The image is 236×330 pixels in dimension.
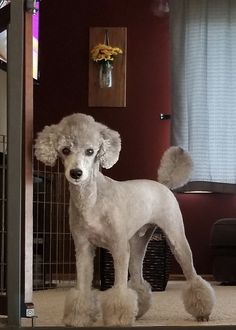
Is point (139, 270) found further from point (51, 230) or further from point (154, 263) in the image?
point (51, 230)

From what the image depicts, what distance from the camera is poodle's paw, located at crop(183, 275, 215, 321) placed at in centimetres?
221

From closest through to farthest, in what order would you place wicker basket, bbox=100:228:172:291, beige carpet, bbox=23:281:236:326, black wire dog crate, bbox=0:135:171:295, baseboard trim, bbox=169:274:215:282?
beige carpet, bbox=23:281:236:326
wicker basket, bbox=100:228:172:291
black wire dog crate, bbox=0:135:171:295
baseboard trim, bbox=169:274:215:282

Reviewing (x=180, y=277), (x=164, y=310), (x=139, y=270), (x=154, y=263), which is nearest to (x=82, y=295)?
(x=139, y=270)

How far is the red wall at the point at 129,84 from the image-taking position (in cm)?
493

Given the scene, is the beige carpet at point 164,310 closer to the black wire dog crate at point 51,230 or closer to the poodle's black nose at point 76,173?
the black wire dog crate at point 51,230

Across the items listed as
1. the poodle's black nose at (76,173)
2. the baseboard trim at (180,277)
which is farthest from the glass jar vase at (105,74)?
the poodle's black nose at (76,173)

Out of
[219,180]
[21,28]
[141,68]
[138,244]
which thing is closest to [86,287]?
[138,244]

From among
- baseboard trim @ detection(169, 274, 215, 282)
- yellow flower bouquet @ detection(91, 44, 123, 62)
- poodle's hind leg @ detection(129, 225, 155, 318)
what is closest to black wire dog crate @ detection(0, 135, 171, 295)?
baseboard trim @ detection(169, 274, 215, 282)

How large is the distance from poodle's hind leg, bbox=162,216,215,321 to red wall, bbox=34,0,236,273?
264 centimetres

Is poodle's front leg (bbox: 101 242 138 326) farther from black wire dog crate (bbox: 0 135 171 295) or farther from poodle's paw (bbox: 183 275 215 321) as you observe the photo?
black wire dog crate (bbox: 0 135 171 295)

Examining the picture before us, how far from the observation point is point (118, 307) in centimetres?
192

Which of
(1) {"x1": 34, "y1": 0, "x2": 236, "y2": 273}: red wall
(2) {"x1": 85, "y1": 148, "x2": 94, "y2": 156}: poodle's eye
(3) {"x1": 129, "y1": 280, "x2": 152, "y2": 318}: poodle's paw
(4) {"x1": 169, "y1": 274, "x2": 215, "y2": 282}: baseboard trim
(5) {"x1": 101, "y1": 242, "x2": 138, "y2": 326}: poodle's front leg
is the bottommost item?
(4) {"x1": 169, "y1": 274, "x2": 215, "y2": 282}: baseboard trim

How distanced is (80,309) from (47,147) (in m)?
0.48

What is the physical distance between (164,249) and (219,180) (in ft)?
3.76
